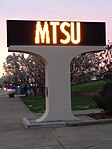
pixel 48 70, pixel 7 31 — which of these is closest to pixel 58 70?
pixel 48 70

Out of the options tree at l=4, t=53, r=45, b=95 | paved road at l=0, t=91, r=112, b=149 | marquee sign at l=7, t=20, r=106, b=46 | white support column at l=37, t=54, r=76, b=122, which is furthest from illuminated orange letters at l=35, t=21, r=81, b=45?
tree at l=4, t=53, r=45, b=95

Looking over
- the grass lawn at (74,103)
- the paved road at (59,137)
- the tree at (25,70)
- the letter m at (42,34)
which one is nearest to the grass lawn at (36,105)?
the grass lawn at (74,103)

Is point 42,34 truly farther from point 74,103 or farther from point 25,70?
point 25,70

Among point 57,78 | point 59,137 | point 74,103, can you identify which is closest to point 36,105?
point 74,103

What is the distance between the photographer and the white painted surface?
16.0m

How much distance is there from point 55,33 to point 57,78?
6.00 feet

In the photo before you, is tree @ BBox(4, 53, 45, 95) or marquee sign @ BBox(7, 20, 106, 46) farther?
tree @ BBox(4, 53, 45, 95)

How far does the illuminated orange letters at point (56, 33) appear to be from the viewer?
16.2 meters

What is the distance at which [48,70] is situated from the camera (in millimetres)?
16172

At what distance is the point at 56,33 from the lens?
16281 millimetres

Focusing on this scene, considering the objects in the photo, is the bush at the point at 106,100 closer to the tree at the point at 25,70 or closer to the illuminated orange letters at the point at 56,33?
the illuminated orange letters at the point at 56,33

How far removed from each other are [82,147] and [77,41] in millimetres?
7104

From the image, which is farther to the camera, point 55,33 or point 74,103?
point 74,103

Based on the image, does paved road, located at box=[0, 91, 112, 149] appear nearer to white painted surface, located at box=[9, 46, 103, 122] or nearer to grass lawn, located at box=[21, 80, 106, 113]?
white painted surface, located at box=[9, 46, 103, 122]
